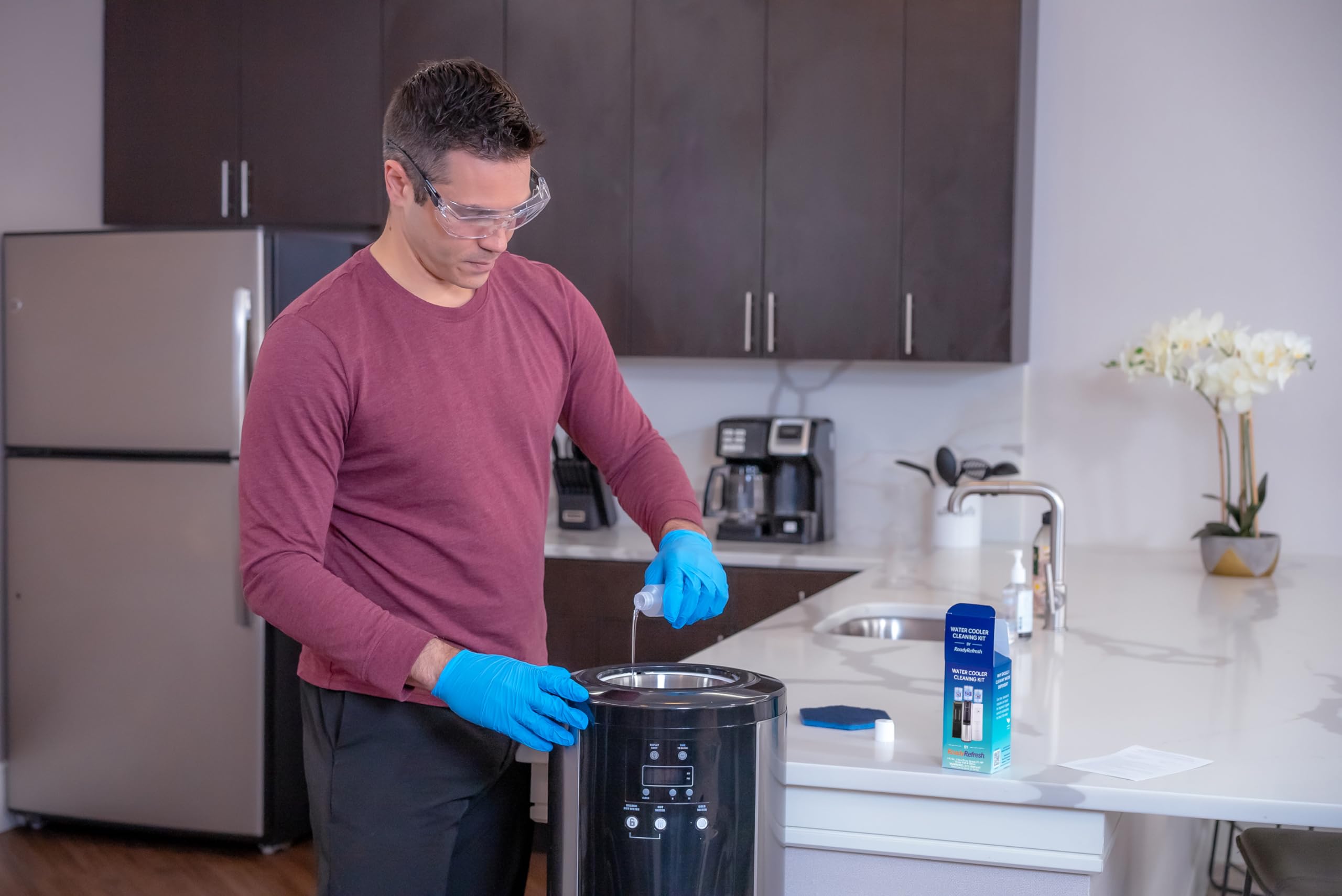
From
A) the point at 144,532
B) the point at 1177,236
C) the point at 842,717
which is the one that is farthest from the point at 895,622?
the point at 144,532

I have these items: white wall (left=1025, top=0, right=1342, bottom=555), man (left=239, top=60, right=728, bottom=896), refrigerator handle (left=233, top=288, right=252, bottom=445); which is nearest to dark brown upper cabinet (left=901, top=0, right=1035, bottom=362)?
white wall (left=1025, top=0, right=1342, bottom=555)

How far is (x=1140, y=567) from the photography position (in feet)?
9.95

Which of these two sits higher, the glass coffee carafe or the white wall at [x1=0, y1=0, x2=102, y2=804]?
the white wall at [x1=0, y1=0, x2=102, y2=804]

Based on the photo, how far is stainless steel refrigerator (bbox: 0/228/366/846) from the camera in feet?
10.9

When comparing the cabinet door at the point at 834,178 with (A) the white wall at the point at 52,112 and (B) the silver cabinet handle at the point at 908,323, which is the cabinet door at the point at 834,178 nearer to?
(B) the silver cabinet handle at the point at 908,323

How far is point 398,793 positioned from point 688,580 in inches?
16.1

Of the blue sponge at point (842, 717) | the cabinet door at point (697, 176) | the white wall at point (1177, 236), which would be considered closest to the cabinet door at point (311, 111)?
the cabinet door at point (697, 176)

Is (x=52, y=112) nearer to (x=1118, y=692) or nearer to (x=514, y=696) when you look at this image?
(x=514, y=696)

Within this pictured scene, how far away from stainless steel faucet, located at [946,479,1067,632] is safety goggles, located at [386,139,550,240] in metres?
1.02

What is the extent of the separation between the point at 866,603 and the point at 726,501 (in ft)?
4.00

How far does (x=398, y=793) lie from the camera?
57.2 inches

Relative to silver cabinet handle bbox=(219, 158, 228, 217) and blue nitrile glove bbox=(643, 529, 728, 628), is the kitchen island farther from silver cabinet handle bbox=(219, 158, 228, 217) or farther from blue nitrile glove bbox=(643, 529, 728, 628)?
silver cabinet handle bbox=(219, 158, 228, 217)

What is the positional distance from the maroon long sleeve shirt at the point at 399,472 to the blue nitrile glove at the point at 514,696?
0.18 feet

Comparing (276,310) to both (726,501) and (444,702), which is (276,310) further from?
(444,702)
